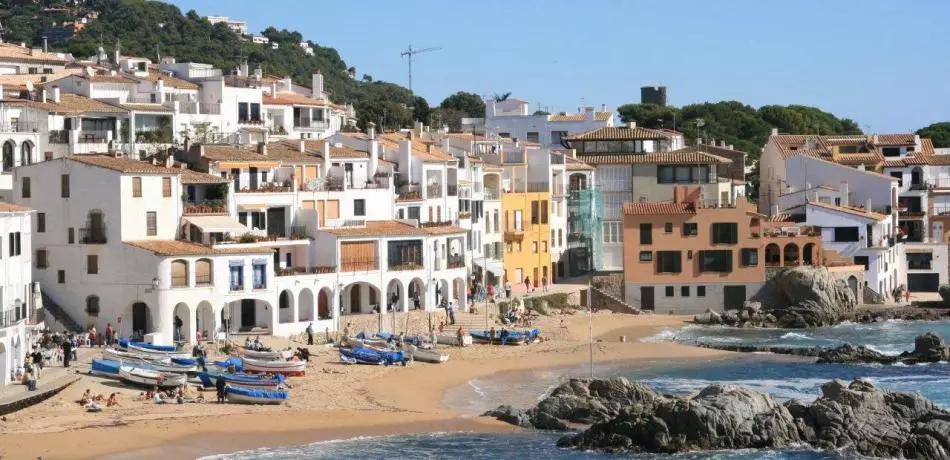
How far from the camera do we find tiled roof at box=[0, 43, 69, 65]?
321 ft

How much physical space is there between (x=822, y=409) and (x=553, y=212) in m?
43.6

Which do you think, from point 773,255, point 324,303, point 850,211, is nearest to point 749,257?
point 773,255

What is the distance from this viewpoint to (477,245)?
3435 inches

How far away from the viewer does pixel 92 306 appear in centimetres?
6431

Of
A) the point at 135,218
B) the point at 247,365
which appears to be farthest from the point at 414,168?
the point at 247,365

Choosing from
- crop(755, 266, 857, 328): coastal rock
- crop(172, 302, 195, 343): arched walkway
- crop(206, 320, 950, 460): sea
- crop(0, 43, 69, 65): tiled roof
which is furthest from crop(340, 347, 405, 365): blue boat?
crop(0, 43, 69, 65): tiled roof

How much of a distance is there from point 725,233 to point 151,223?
34.3m

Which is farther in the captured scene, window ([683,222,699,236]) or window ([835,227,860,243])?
window ([835,227,860,243])

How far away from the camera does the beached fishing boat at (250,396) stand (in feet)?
179

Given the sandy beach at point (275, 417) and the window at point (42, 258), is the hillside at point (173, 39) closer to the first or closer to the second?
the window at point (42, 258)

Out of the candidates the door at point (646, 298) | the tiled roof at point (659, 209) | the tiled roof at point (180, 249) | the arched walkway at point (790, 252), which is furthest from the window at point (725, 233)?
the tiled roof at point (180, 249)

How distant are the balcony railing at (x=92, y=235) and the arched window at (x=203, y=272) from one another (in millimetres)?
3828

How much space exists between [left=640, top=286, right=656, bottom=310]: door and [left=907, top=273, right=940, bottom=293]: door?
67.5 feet

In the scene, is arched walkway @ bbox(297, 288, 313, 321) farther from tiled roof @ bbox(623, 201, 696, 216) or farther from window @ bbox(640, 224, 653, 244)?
window @ bbox(640, 224, 653, 244)
